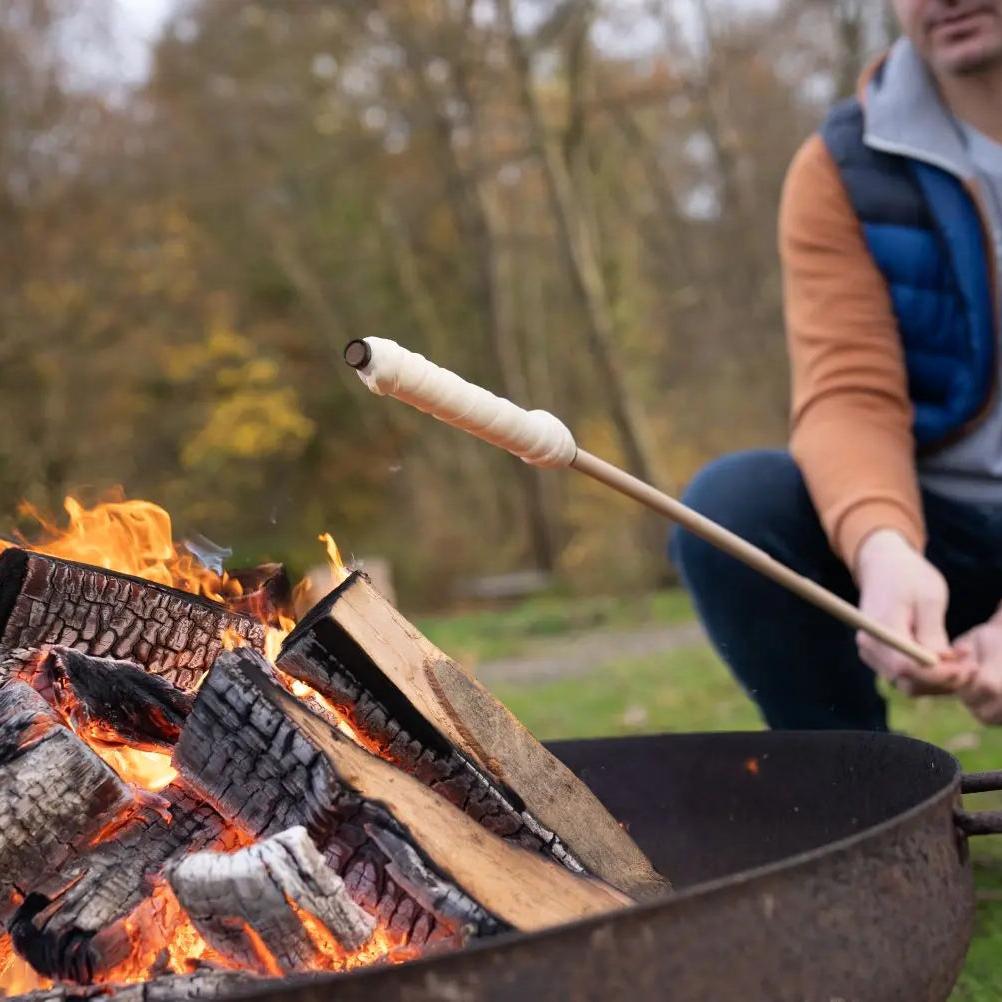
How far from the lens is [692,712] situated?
372cm

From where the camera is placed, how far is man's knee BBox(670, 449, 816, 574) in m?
1.97

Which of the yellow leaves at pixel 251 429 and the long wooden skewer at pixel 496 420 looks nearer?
the long wooden skewer at pixel 496 420

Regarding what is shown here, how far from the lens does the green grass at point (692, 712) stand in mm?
1639

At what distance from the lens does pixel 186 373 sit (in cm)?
1203

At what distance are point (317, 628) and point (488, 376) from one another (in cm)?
1179

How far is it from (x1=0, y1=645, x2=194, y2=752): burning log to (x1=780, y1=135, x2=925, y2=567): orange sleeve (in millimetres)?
1041

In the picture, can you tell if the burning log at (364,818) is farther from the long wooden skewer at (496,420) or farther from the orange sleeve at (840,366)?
the orange sleeve at (840,366)

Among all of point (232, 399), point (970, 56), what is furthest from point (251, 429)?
point (970, 56)

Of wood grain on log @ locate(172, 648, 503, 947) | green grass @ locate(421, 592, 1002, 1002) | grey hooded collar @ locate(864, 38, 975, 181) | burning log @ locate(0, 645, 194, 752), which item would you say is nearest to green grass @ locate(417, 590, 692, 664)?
green grass @ locate(421, 592, 1002, 1002)

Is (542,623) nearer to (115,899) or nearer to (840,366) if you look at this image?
(840,366)

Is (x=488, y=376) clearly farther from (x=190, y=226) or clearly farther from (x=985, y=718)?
(x=985, y=718)

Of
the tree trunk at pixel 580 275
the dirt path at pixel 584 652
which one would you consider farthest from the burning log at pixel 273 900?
the tree trunk at pixel 580 275

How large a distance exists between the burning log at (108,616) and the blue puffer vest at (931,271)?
1286mm

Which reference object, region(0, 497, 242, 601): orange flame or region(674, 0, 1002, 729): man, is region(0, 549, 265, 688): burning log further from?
region(674, 0, 1002, 729): man
